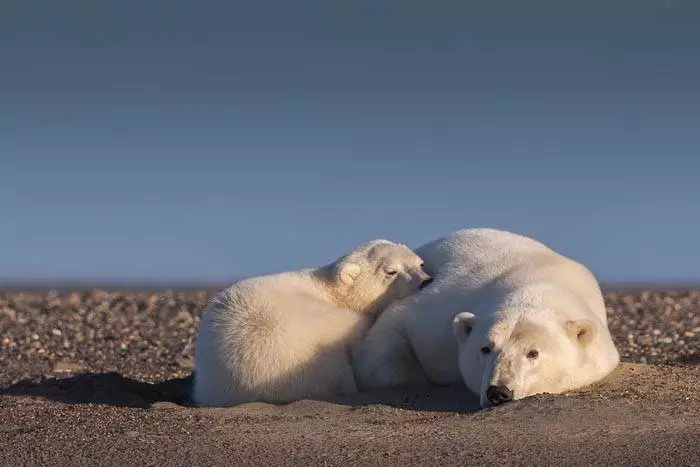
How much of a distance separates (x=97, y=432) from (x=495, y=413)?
2.53 m

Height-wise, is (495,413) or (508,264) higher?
(508,264)

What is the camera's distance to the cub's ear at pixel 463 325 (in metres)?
8.23

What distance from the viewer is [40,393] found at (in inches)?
396

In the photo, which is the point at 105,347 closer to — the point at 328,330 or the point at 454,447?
the point at 328,330

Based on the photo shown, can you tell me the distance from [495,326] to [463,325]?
473mm

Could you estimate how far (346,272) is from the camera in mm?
10031

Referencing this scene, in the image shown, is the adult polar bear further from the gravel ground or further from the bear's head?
the gravel ground

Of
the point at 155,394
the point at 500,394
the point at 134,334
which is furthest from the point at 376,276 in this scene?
the point at 134,334

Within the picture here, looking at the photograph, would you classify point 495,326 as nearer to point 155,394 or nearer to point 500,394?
point 500,394

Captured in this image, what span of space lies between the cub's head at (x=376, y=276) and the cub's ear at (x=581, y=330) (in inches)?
82.6

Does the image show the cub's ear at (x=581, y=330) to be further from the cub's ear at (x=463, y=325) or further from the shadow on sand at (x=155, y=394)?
the shadow on sand at (x=155, y=394)

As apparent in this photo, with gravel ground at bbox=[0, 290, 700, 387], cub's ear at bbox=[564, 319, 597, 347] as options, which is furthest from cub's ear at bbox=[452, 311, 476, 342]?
gravel ground at bbox=[0, 290, 700, 387]

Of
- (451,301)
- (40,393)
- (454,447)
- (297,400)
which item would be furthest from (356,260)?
(454,447)

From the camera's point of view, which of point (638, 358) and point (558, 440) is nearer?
point (558, 440)
